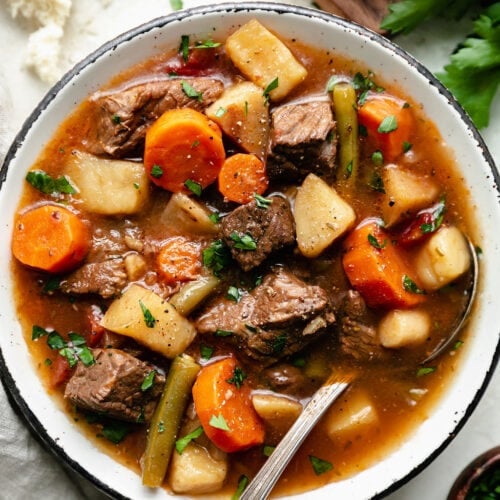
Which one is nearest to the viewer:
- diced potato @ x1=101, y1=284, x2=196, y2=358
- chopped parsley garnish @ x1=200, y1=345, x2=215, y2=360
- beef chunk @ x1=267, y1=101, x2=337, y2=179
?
A: beef chunk @ x1=267, y1=101, x2=337, y2=179

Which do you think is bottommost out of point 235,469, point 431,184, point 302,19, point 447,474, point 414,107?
point 447,474

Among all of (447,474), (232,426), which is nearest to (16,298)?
(232,426)

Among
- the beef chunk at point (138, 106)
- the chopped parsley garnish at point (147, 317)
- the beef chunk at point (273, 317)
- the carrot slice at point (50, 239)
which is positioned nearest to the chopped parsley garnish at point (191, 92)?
the beef chunk at point (138, 106)

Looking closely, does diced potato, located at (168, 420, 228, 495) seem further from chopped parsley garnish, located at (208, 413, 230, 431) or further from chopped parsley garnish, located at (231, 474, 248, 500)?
chopped parsley garnish, located at (208, 413, 230, 431)

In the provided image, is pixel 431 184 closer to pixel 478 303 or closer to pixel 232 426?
pixel 478 303

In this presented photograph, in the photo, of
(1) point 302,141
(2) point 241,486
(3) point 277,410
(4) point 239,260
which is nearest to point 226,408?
(3) point 277,410

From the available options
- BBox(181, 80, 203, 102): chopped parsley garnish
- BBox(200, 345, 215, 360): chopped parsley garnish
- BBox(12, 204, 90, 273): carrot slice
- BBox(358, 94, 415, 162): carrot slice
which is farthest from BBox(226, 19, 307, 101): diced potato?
BBox(200, 345, 215, 360): chopped parsley garnish
